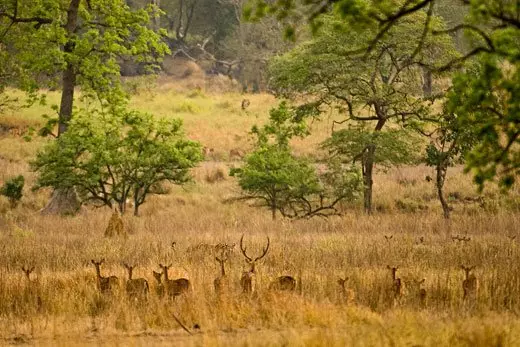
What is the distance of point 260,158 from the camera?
21.5 meters

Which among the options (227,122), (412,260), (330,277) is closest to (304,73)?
(412,260)

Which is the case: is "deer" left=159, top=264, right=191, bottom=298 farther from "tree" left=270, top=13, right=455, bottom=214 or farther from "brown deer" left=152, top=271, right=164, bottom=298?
"tree" left=270, top=13, right=455, bottom=214

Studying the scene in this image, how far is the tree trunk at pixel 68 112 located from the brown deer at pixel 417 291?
43.9ft

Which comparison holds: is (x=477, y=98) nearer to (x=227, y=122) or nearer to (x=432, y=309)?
(x=432, y=309)

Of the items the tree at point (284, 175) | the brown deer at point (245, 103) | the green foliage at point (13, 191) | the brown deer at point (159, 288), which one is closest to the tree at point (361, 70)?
the tree at point (284, 175)

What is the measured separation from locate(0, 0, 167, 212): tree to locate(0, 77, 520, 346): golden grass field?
11.5ft

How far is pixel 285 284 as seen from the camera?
1041 centimetres

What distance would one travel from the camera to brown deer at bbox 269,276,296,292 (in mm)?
10359

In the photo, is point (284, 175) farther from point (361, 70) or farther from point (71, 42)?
point (71, 42)

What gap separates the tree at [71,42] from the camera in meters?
21.8

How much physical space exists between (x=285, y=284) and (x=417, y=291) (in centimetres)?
170

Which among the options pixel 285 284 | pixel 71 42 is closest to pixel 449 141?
pixel 71 42

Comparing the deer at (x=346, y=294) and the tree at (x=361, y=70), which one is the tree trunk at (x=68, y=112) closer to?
the tree at (x=361, y=70)

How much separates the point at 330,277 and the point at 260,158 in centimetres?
1007
